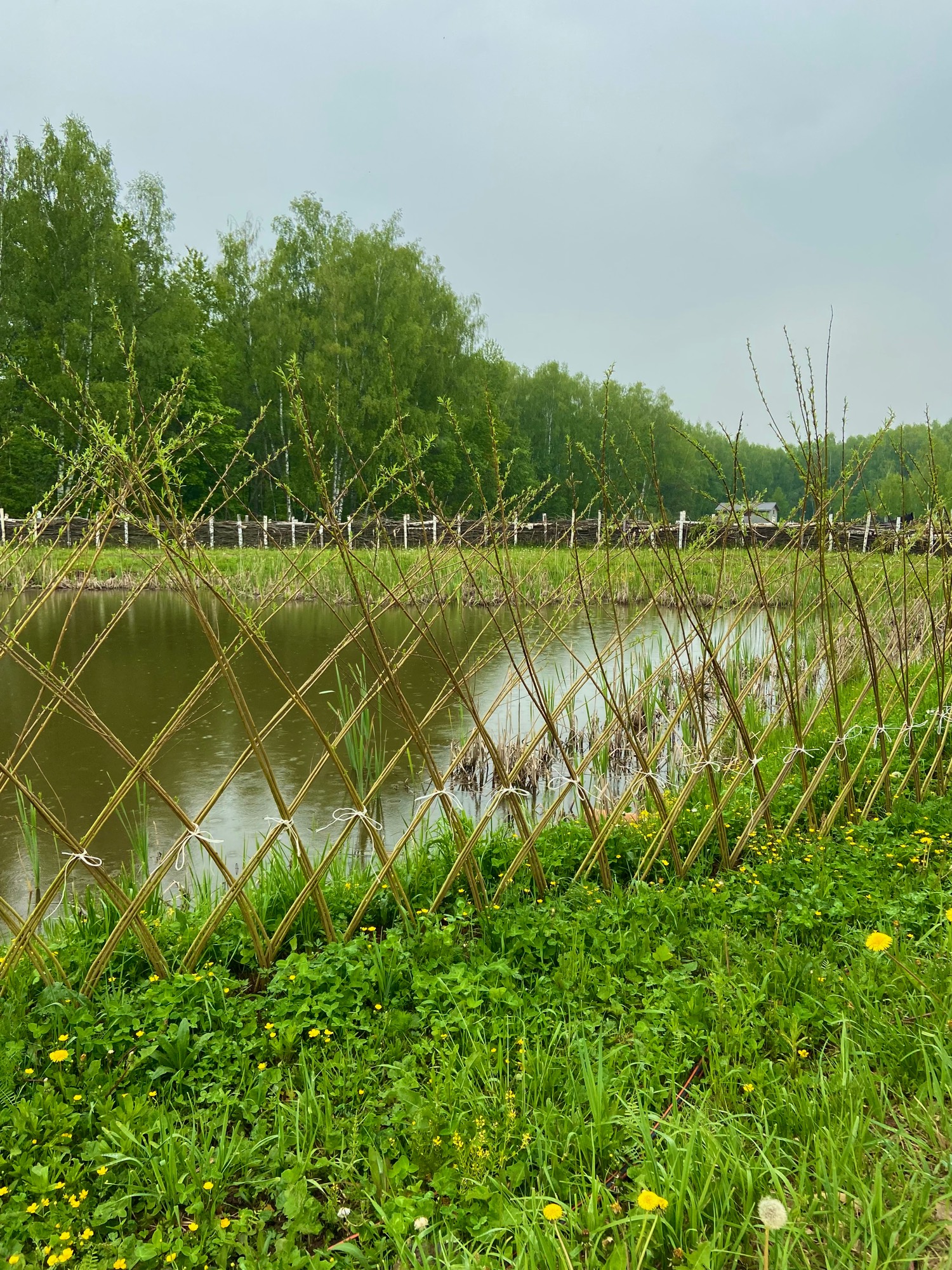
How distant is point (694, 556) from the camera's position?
366cm

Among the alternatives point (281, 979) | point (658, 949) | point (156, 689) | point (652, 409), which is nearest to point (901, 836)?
point (658, 949)

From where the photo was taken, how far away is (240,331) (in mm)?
28000

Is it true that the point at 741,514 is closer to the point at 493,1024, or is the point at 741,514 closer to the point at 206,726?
the point at 493,1024

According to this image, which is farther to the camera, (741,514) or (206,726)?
(206,726)

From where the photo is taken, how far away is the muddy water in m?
3.74

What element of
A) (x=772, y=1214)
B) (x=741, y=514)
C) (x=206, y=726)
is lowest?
(x=206, y=726)

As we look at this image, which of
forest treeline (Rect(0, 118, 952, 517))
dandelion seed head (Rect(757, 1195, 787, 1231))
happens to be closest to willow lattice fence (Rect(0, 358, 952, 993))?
dandelion seed head (Rect(757, 1195, 787, 1231))

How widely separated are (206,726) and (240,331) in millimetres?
25904

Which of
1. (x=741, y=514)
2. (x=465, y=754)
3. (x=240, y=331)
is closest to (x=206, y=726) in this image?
(x=465, y=754)

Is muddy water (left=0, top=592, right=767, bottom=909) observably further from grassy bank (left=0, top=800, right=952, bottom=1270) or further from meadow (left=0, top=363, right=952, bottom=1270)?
grassy bank (left=0, top=800, right=952, bottom=1270)

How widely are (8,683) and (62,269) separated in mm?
17904

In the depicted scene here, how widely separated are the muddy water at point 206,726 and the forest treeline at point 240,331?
19.1ft

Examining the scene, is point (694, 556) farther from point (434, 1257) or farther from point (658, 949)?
point (434, 1257)

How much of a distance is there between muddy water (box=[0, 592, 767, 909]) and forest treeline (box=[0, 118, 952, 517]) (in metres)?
5.83
